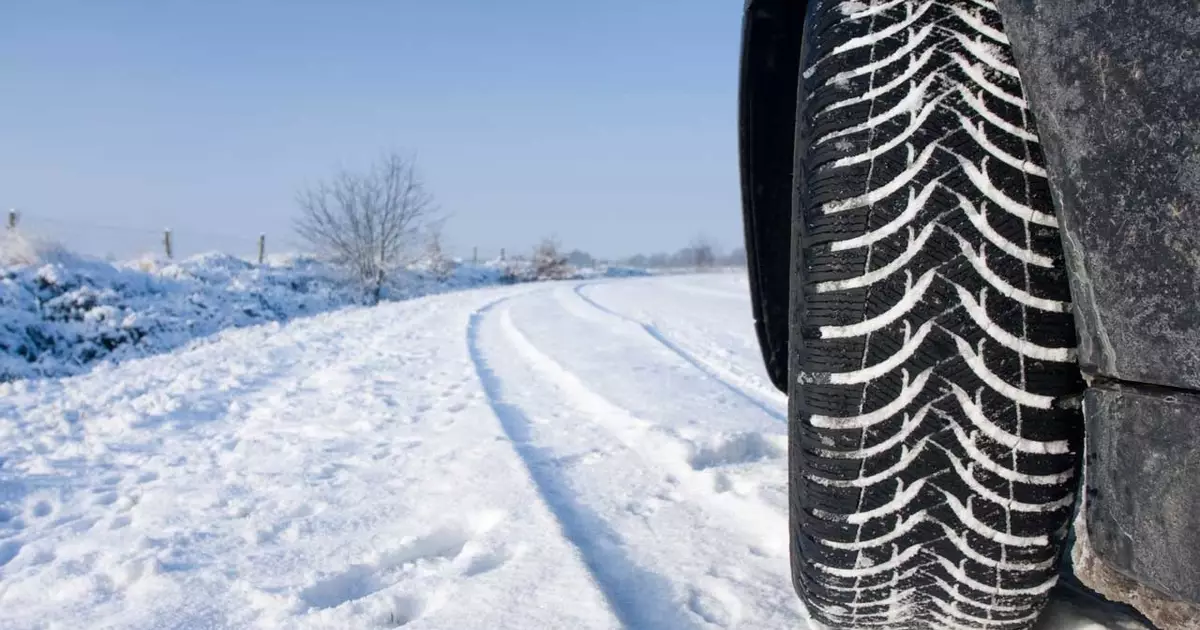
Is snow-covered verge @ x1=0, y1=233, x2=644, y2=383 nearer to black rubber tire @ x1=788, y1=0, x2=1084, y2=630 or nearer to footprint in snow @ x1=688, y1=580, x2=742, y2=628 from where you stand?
footprint in snow @ x1=688, y1=580, x2=742, y2=628

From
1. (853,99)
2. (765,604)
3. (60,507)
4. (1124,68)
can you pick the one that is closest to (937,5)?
(853,99)

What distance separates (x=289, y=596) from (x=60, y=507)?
3.75ft

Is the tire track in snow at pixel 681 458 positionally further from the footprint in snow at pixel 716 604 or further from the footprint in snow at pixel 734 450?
the footprint in snow at pixel 716 604

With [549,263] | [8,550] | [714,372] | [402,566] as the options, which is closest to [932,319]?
[402,566]

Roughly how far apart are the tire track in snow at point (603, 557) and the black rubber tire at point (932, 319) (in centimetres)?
40

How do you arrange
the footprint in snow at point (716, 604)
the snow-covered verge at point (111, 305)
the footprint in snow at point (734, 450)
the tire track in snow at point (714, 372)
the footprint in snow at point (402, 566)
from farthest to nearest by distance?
the snow-covered verge at point (111, 305) < the tire track in snow at point (714, 372) < the footprint in snow at point (734, 450) < the footprint in snow at point (402, 566) < the footprint in snow at point (716, 604)

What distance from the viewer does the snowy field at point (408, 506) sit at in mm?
1301

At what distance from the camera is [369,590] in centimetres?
141

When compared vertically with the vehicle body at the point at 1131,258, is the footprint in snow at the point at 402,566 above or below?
below

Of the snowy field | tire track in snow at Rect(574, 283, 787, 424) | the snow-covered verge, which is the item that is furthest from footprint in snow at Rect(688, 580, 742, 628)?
the snow-covered verge

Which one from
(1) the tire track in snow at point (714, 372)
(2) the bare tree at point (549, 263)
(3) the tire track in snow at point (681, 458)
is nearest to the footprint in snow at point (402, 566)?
(3) the tire track in snow at point (681, 458)

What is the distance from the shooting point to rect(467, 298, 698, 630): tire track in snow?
123cm

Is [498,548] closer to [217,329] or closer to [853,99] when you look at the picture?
[853,99]

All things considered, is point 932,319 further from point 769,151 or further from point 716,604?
point 769,151
